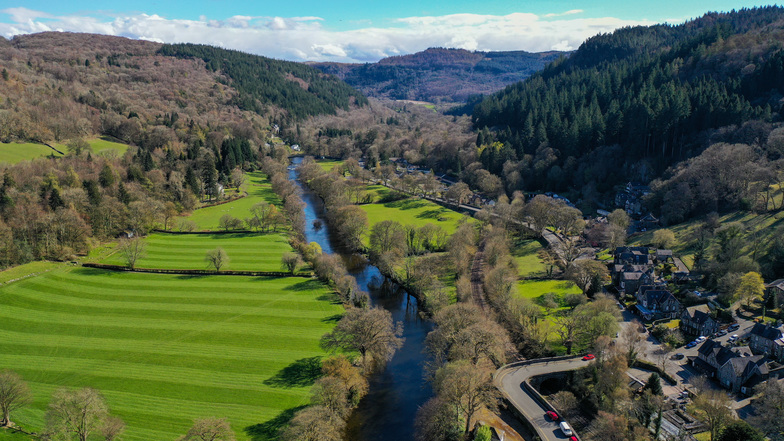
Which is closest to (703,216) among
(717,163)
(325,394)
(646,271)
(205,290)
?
(717,163)

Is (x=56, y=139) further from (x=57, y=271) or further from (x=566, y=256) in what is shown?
(x=566, y=256)

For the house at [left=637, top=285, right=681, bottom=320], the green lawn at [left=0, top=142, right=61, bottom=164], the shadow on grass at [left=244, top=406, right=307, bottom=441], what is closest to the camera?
the shadow on grass at [left=244, top=406, right=307, bottom=441]

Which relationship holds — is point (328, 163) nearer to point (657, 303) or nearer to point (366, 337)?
point (366, 337)

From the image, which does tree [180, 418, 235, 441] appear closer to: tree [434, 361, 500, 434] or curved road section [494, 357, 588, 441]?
tree [434, 361, 500, 434]

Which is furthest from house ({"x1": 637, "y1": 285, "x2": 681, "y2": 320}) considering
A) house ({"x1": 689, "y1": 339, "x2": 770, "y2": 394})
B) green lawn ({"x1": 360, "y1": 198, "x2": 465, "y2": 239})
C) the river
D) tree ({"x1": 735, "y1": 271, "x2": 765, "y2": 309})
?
green lawn ({"x1": 360, "y1": 198, "x2": 465, "y2": 239})

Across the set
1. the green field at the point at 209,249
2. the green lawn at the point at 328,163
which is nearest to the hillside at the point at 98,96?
the green lawn at the point at 328,163

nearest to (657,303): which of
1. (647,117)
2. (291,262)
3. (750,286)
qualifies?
(750,286)

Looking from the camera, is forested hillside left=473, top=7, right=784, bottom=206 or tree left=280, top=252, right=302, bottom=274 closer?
tree left=280, top=252, right=302, bottom=274
